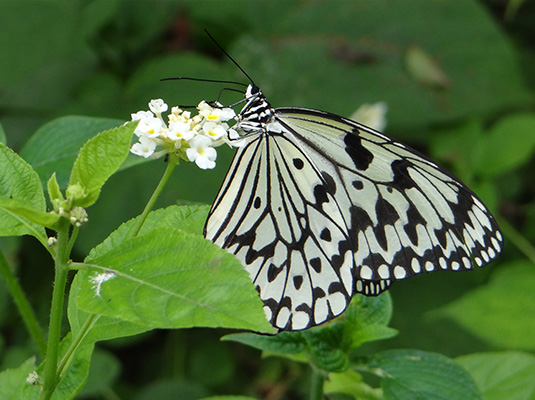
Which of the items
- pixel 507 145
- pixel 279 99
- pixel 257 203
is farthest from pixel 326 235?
pixel 507 145

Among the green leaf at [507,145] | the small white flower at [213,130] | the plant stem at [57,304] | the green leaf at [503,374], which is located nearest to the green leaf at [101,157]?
the plant stem at [57,304]

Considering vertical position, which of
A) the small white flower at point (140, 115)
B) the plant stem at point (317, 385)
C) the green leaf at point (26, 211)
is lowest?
the plant stem at point (317, 385)

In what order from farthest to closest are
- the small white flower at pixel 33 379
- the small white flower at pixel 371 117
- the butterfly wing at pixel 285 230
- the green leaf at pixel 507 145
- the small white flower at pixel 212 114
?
the green leaf at pixel 507 145
the small white flower at pixel 371 117
the butterfly wing at pixel 285 230
the small white flower at pixel 212 114
the small white flower at pixel 33 379

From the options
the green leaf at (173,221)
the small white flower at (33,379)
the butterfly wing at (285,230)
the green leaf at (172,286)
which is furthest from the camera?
the butterfly wing at (285,230)

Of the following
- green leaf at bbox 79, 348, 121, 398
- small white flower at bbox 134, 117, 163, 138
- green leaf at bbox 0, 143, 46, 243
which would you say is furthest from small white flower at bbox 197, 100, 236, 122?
green leaf at bbox 79, 348, 121, 398

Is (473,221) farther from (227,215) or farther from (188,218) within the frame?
(188,218)

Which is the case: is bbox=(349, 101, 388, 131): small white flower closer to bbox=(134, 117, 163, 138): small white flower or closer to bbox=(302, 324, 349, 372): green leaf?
bbox=(302, 324, 349, 372): green leaf

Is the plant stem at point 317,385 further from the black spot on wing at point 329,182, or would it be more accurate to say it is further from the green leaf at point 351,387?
the black spot on wing at point 329,182

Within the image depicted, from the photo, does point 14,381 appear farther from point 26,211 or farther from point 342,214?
point 342,214
